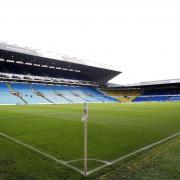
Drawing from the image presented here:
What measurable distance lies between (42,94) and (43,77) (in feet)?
38.5

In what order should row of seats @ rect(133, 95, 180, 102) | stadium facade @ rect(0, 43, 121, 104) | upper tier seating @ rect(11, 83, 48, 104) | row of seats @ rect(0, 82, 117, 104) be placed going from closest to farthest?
row of seats @ rect(0, 82, 117, 104) → stadium facade @ rect(0, 43, 121, 104) → upper tier seating @ rect(11, 83, 48, 104) → row of seats @ rect(133, 95, 180, 102)

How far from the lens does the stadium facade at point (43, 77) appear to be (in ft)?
196

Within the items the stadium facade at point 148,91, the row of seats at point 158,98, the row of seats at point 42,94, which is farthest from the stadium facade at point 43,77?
the row of seats at point 158,98

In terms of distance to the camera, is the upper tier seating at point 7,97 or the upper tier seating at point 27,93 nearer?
the upper tier seating at point 7,97

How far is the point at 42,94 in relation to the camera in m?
67.4

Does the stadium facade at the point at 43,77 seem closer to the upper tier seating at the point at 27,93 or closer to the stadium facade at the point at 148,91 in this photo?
the upper tier seating at the point at 27,93

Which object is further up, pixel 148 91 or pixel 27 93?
pixel 148 91

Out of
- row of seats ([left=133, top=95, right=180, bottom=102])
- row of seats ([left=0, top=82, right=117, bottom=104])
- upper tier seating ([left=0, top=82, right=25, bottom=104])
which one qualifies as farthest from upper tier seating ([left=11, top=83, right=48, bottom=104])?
row of seats ([left=133, top=95, right=180, bottom=102])

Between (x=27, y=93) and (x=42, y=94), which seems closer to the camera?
(x=27, y=93)

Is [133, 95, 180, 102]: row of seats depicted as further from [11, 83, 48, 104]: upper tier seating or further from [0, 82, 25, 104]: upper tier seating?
[0, 82, 25, 104]: upper tier seating

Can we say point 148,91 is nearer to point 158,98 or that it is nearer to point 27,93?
point 158,98

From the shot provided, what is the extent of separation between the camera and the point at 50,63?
73875 mm

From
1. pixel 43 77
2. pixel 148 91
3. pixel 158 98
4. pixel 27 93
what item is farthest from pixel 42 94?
pixel 148 91

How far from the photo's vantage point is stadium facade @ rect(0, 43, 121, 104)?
59.9 metres
